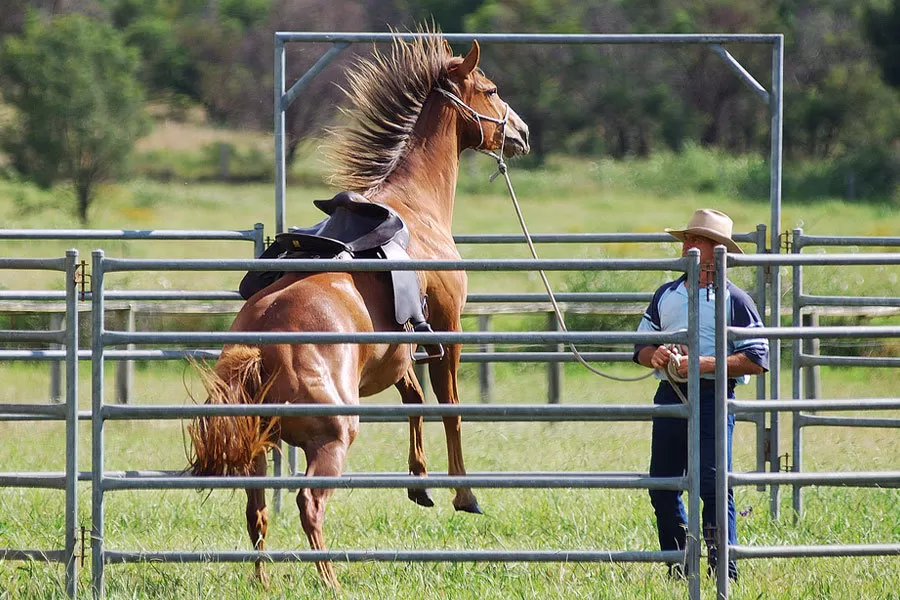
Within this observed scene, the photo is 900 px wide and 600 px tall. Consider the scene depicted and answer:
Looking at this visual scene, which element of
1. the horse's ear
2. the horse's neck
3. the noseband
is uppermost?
the horse's ear

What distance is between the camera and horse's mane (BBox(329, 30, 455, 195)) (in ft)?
20.5

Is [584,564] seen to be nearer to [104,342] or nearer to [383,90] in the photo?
[104,342]

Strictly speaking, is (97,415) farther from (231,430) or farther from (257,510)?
(257,510)

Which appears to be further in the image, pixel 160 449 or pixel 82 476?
pixel 160 449

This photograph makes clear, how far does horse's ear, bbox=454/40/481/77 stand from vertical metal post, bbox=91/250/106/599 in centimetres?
275

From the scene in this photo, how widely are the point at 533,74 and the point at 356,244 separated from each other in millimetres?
32440

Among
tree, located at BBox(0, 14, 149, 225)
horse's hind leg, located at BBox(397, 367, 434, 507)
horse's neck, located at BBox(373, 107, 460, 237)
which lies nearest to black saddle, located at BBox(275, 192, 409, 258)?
horse's neck, located at BBox(373, 107, 460, 237)

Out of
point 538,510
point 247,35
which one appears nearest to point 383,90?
point 538,510

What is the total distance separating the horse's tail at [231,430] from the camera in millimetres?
4352

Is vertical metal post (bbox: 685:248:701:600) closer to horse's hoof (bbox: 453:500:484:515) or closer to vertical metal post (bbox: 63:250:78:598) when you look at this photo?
horse's hoof (bbox: 453:500:484:515)

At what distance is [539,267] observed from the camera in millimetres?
4270

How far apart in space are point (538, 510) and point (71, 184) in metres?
24.0

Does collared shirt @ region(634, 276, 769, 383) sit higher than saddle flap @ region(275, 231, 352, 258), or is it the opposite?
saddle flap @ region(275, 231, 352, 258)

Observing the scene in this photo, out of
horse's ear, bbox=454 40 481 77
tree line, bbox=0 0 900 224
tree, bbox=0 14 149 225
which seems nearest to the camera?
horse's ear, bbox=454 40 481 77
